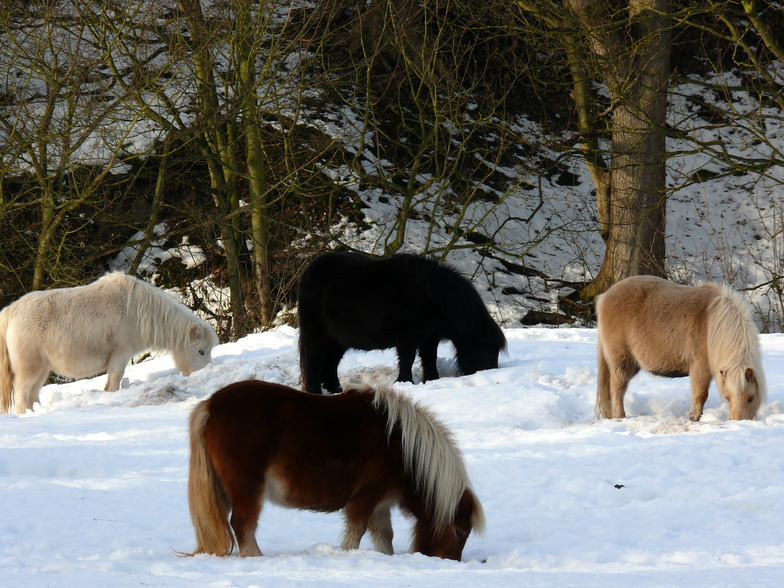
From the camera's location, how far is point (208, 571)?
3.57 meters

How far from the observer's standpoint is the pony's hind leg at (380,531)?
4.30 m

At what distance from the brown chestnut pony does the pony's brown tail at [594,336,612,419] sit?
137 inches

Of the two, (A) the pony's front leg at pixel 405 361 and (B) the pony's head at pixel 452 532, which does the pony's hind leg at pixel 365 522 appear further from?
(A) the pony's front leg at pixel 405 361


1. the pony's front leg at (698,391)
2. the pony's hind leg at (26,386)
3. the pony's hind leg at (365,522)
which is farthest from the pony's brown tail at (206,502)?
the pony's hind leg at (26,386)

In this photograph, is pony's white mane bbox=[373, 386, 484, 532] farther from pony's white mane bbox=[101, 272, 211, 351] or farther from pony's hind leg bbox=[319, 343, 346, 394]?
pony's white mane bbox=[101, 272, 211, 351]

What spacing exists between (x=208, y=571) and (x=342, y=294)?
6043 millimetres

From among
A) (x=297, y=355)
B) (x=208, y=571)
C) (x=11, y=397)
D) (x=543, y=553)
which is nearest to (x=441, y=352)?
(x=297, y=355)

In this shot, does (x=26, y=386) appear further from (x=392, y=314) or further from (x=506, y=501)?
(x=506, y=501)

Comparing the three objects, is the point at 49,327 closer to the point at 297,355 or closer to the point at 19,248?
the point at 297,355

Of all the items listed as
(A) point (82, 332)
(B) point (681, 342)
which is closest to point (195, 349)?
(A) point (82, 332)

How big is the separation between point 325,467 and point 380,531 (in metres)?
0.48

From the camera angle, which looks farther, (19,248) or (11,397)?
(19,248)

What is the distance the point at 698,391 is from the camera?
697 cm

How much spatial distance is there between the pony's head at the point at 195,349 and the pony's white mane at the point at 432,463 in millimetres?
7243
